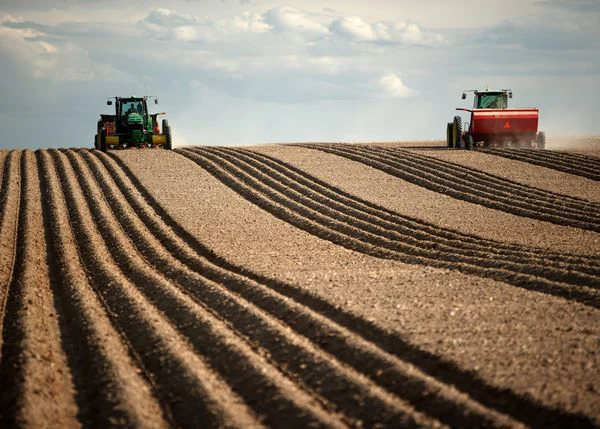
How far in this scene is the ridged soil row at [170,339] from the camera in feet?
22.4

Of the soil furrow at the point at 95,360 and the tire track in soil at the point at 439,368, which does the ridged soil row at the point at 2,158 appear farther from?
the tire track in soil at the point at 439,368

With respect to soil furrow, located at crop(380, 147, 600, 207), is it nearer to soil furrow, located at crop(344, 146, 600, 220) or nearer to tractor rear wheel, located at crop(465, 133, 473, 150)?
soil furrow, located at crop(344, 146, 600, 220)

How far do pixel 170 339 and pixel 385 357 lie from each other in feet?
7.98

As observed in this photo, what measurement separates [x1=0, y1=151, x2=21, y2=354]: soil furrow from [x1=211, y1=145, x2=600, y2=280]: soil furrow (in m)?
6.42

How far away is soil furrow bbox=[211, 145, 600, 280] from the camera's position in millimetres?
11688

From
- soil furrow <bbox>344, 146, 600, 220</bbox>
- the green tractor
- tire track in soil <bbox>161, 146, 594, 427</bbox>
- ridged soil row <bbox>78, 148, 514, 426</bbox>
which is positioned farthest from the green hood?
ridged soil row <bbox>78, 148, 514, 426</bbox>

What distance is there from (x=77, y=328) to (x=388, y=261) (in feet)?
17.9

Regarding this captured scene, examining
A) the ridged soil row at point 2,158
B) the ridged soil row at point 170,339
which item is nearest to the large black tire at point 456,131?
the ridged soil row at point 2,158

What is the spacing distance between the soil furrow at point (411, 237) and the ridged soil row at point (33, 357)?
20.9 ft

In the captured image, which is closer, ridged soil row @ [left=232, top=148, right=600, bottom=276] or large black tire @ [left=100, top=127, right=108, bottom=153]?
ridged soil row @ [left=232, top=148, right=600, bottom=276]

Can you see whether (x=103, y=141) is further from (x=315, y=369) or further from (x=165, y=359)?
(x=315, y=369)

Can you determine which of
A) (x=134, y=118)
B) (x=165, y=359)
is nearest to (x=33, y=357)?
(x=165, y=359)

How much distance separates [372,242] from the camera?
15047 millimetres

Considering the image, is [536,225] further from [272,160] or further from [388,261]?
[272,160]
